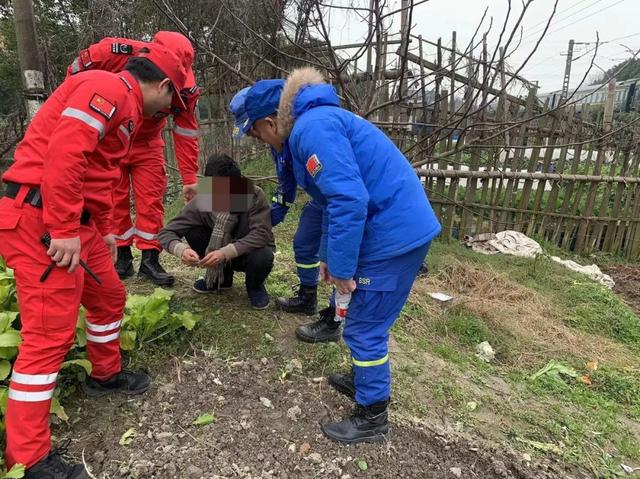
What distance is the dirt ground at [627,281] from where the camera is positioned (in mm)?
5945

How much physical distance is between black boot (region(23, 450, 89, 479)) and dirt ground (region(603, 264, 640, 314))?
6.12 meters

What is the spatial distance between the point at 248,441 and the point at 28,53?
3172mm

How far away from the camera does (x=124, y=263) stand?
3.66m

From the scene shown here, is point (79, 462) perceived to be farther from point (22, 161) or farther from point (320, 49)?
point (320, 49)

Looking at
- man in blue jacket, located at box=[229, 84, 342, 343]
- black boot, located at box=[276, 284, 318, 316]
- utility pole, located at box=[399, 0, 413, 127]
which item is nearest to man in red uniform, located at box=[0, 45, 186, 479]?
man in blue jacket, located at box=[229, 84, 342, 343]

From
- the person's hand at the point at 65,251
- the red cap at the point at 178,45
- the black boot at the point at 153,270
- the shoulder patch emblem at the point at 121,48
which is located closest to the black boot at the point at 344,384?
the person's hand at the point at 65,251

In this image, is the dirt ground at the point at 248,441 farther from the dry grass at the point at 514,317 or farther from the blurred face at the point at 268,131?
the dry grass at the point at 514,317

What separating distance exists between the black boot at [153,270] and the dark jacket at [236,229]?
0.63 metres

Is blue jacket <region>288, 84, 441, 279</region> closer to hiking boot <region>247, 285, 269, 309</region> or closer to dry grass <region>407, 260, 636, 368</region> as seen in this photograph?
hiking boot <region>247, 285, 269, 309</region>

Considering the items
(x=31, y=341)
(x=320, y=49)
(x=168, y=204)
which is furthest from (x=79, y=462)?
(x=168, y=204)

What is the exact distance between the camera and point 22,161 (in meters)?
1.77

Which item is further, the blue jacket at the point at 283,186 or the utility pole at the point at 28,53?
the utility pole at the point at 28,53

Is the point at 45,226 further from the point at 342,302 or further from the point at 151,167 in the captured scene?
the point at 151,167

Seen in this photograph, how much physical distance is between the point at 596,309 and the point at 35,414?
496cm
